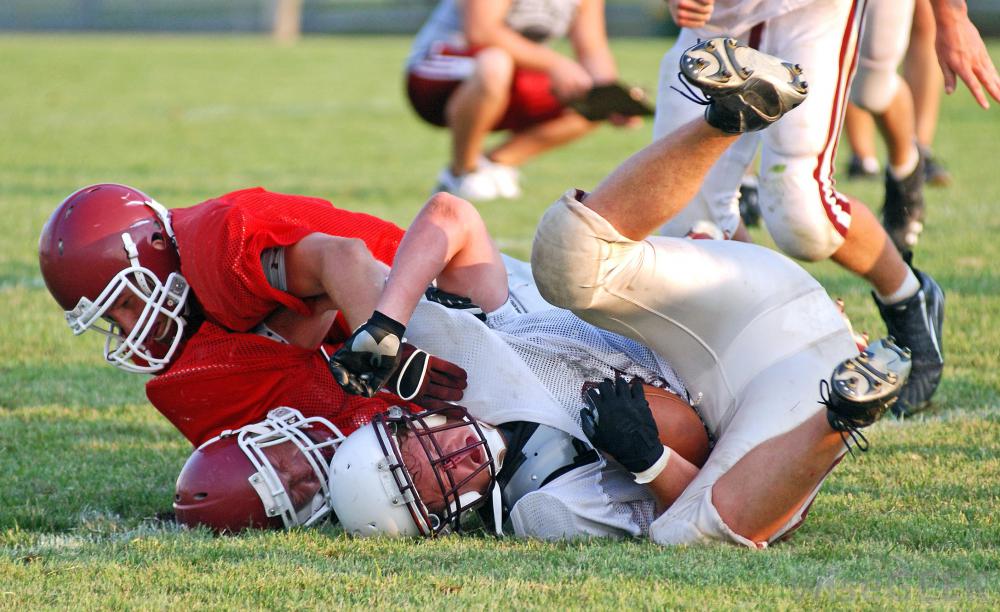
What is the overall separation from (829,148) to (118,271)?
1757 millimetres

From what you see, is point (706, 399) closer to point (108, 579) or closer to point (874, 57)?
point (108, 579)

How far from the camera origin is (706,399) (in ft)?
8.87

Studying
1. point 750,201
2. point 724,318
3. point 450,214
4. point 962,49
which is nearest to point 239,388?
point 450,214

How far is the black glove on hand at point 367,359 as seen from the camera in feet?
8.32

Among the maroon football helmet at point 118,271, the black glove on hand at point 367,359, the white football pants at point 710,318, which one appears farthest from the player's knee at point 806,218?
the maroon football helmet at point 118,271

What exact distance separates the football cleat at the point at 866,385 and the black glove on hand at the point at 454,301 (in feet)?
2.82

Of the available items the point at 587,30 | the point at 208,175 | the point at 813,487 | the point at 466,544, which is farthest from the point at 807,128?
the point at 208,175

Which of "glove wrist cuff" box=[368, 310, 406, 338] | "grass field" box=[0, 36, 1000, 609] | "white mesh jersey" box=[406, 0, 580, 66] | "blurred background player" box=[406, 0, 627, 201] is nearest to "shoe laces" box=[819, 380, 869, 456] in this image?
"grass field" box=[0, 36, 1000, 609]

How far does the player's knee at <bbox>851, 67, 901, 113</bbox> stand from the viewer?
4.20 meters

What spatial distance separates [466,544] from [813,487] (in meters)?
0.67

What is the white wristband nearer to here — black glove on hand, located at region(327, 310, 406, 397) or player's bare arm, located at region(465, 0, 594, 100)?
black glove on hand, located at region(327, 310, 406, 397)

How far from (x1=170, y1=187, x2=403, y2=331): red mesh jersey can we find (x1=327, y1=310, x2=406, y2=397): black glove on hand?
390mm

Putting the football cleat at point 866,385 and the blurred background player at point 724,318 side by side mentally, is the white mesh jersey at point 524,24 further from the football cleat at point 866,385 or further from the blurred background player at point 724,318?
the football cleat at point 866,385

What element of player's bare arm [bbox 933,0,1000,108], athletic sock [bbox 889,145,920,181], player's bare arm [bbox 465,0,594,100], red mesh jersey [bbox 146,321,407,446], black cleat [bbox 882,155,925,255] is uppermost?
player's bare arm [bbox 933,0,1000,108]
